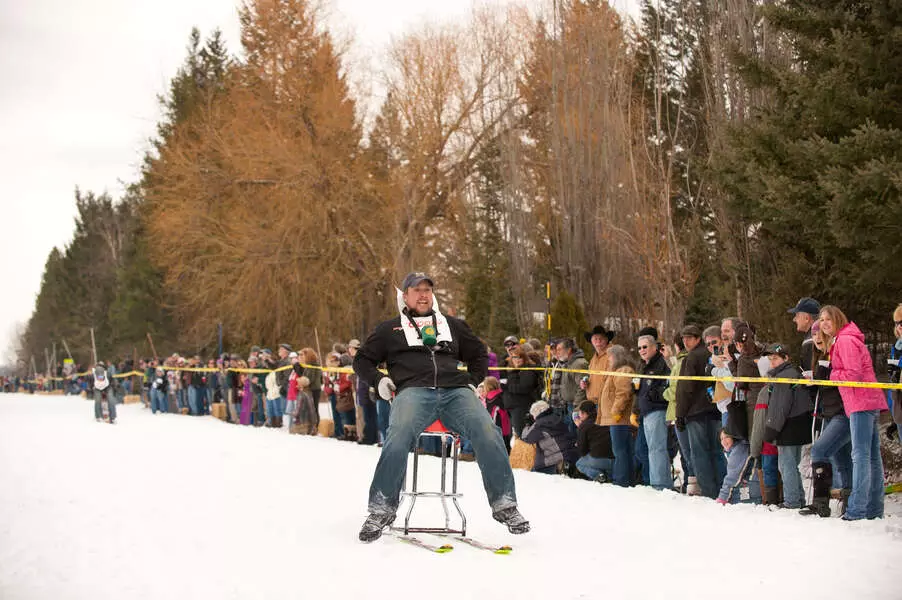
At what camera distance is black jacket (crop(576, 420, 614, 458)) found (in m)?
13.3

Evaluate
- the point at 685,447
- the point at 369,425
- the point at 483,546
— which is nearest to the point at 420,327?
the point at 483,546

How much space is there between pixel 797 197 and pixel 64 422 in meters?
20.6

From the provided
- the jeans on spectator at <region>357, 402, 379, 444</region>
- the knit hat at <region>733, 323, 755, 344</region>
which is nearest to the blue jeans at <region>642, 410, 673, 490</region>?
the knit hat at <region>733, 323, 755, 344</region>

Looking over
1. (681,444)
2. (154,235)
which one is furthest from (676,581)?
(154,235)

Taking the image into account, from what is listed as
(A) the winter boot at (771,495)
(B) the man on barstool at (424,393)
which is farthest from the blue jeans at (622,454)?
(B) the man on barstool at (424,393)

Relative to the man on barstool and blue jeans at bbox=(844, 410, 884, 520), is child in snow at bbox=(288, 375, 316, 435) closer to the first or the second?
the man on barstool

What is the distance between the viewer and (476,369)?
932cm

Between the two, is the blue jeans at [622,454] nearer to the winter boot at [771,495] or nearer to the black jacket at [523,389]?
the winter boot at [771,495]

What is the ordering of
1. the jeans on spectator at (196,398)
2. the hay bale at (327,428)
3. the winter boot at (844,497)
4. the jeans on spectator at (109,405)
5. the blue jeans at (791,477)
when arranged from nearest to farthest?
the winter boot at (844,497)
the blue jeans at (791,477)
the hay bale at (327,428)
the jeans on spectator at (109,405)
the jeans on spectator at (196,398)

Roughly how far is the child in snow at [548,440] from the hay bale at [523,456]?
0.05 meters

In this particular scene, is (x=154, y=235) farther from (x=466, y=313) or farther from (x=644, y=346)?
(x=644, y=346)

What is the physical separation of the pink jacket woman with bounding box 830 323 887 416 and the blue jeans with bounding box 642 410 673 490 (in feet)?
8.78

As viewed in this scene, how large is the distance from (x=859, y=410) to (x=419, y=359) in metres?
3.59

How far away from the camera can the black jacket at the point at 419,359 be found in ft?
29.2
